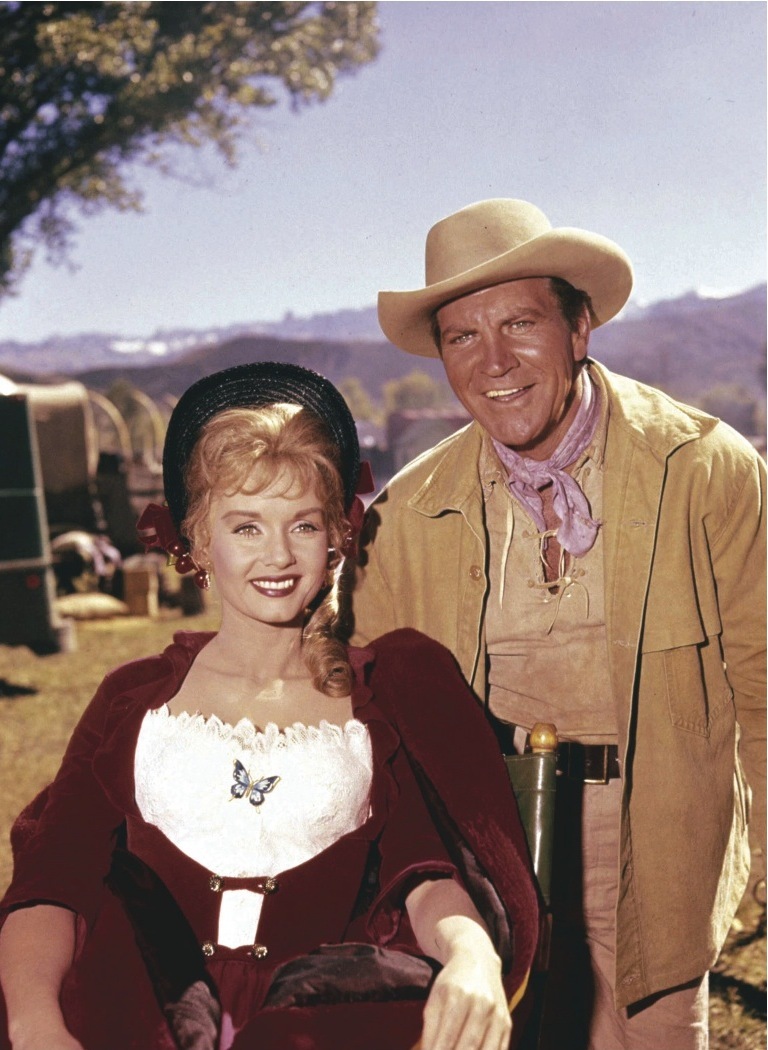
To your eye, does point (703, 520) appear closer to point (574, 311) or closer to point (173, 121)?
point (574, 311)

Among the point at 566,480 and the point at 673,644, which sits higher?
the point at 566,480

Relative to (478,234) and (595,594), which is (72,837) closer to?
(595,594)

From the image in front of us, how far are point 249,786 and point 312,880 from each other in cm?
20

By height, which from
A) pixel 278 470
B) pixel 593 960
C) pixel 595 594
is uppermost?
pixel 278 470

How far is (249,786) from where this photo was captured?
184 cm

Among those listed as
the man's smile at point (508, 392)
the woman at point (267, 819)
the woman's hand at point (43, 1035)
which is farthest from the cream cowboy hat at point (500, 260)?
the woman's hand at point (43, 1035)

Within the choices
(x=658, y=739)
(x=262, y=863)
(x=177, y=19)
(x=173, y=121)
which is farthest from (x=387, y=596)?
(x=173, y=121)

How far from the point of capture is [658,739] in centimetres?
236

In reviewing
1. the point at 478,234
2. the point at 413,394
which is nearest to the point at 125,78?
the point at 413,394

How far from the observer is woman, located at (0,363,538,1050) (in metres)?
1.65

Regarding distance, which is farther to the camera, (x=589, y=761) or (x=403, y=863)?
(x=589, y=761)

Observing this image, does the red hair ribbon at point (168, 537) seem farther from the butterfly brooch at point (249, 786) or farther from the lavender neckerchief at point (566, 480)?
the lavender neckerchief at point (566, 480)

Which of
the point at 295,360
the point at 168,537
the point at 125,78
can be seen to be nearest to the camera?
the point at 168,537

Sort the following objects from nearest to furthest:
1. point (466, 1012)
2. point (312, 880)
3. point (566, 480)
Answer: point (466, 1012) → point (312, 880) → point (566, 480)
